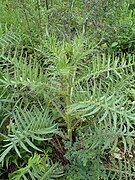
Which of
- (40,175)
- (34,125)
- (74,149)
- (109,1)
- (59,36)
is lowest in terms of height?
(40,175)

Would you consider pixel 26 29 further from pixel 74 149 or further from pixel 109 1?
pixel 74 149

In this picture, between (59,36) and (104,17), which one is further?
(104,17)

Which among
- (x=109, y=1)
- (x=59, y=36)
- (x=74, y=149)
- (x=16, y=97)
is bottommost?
(x=74, y=149)

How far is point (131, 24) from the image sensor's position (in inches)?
109

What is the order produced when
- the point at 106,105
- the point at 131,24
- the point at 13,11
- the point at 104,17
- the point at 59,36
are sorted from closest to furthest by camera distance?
1. the point at 106,105
2. the point at 59,36
3. the point at 104,17
4. the point at 131,24
5. the point at 13,11

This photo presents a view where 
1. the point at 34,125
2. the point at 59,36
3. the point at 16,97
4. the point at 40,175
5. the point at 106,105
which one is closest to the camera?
the point at 106,105

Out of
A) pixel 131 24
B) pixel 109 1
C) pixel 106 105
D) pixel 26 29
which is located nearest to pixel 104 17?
pixel 109 1

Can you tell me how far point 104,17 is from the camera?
250 cm

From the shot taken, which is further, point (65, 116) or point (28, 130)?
point (65, 116)

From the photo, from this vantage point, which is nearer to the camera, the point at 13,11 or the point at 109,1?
the point at 109,1

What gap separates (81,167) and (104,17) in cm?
141

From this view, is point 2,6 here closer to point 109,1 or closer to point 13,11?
point 13,11

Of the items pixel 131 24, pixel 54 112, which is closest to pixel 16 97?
pixel 54 112

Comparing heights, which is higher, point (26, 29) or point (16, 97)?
point (26, 29)
